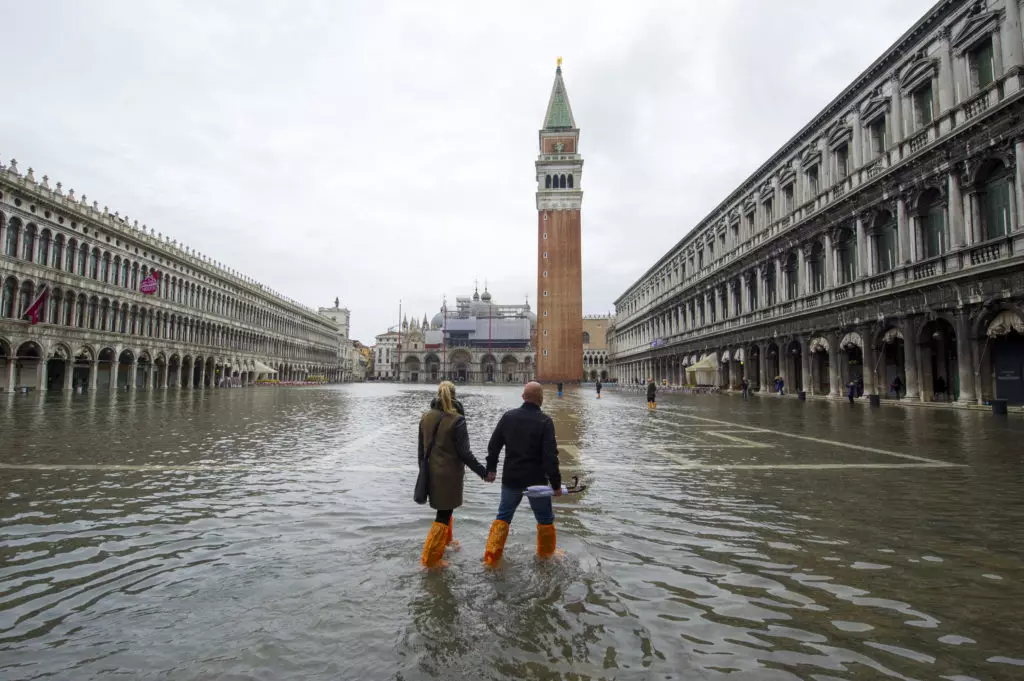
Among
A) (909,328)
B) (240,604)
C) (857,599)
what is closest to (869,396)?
(909,328)

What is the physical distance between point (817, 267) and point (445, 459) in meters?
32.1

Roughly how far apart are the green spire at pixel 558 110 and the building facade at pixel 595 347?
48970 millimetres

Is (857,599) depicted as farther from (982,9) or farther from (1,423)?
(982,9)

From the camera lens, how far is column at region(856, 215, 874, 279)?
26422 millimetres

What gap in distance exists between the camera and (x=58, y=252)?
3909cm

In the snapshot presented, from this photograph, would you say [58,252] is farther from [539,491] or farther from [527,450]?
[539,491]

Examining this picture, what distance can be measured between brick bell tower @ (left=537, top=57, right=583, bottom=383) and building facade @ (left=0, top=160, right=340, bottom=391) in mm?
40924

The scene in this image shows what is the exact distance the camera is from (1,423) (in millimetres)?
15867

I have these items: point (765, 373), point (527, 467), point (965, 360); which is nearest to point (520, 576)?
point (527, 467)

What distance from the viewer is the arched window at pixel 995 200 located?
19453 millimetres

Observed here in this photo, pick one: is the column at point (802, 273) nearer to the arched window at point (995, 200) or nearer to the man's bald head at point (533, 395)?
the arched window at point (995, 200)

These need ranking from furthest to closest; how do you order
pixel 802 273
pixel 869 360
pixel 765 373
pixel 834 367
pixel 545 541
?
pixel 765 373, pixel 802 273, pixel 834 367, pixel 869 360, pixel 545 541

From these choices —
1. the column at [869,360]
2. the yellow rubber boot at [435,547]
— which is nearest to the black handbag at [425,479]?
the yellow rubber boot at [435,547]

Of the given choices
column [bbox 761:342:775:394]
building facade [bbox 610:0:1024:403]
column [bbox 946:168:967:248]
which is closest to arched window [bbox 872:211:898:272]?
building facade [bbox 610:0:1024:403]
